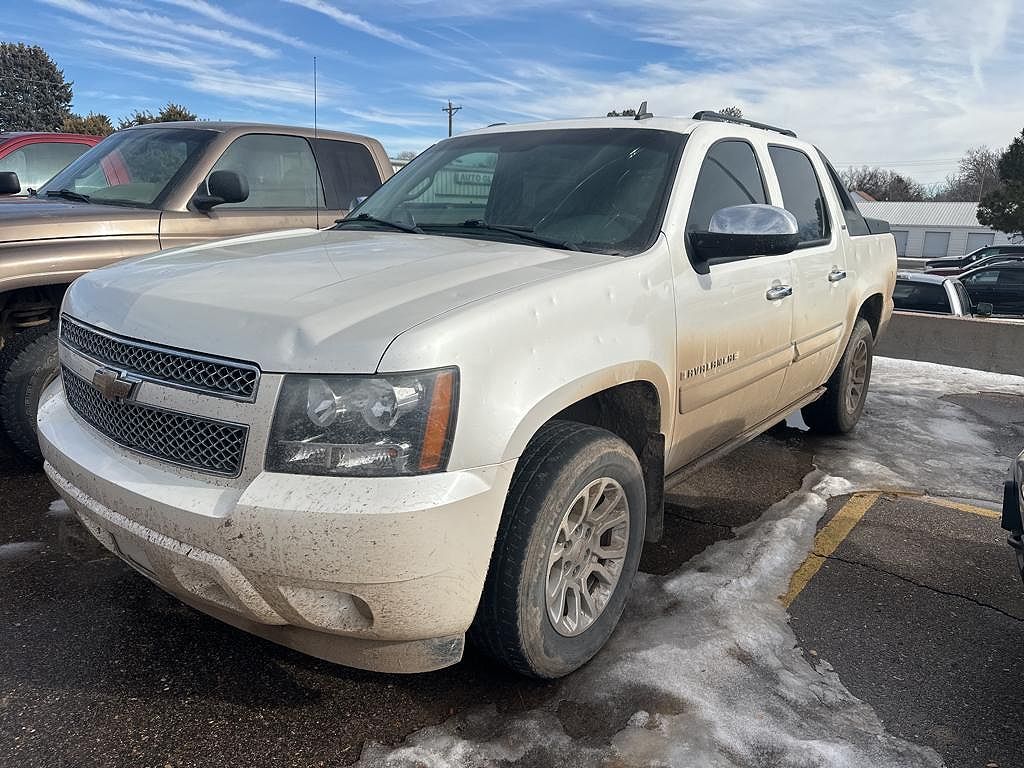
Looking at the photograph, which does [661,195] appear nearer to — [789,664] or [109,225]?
[789,664]

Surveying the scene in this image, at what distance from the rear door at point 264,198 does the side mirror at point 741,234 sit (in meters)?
3.18

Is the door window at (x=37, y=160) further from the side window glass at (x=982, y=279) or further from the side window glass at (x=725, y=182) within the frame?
the side window glass at (x=982, y=279)

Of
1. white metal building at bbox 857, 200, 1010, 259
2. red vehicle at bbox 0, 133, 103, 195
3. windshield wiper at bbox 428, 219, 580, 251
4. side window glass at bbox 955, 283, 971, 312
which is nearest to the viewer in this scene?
windshield wiper at bbox 428, 219, 580, 251

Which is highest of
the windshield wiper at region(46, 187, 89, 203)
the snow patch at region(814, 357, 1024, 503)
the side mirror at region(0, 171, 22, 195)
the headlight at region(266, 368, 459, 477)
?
the side mirror at region(0, 171, 22, 195)

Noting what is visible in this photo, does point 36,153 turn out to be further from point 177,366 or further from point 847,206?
point 847,206

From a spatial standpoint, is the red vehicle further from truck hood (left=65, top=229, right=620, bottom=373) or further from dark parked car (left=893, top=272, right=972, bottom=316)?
dark parked car (left=893, top=272, right=972, bottom=316)

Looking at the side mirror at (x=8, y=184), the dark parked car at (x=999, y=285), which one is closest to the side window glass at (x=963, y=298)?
the dark parked car at (x=999, y=285)

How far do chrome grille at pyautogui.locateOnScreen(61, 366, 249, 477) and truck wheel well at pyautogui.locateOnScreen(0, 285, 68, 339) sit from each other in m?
2.05

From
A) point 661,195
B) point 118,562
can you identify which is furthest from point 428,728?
point 661,195

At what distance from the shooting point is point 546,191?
338cm

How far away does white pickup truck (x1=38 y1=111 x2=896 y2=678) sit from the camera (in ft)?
6.69

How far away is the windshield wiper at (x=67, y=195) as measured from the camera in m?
5.04

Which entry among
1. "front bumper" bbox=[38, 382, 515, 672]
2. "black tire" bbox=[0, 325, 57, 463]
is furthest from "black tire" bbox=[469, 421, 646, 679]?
"black tire" bbox=[0, 325, 57, 463]

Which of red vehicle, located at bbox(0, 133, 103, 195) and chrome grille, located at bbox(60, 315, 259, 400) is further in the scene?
red vehicle, located at bbox(0, 133, 103, 195)
